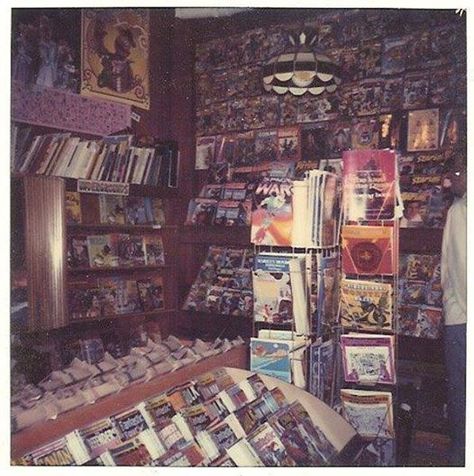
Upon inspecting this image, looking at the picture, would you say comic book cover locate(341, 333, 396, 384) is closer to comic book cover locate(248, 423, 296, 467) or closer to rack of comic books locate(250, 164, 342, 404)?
rack of comic books locate(250, 164, 342, 404)

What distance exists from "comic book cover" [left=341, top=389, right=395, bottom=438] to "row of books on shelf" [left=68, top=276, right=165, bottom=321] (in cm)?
186

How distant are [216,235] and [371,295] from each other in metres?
2.04

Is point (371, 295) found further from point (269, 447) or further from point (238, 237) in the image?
point (238, 237)

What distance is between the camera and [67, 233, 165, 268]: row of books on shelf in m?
3.50

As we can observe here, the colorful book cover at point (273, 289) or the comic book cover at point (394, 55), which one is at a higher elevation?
the comic book cover at point (394, 55)

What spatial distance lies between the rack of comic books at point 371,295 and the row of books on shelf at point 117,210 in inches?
72.4

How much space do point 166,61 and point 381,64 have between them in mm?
1697

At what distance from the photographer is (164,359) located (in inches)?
86.3

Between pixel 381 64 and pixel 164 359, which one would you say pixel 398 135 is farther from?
pixel 164 359

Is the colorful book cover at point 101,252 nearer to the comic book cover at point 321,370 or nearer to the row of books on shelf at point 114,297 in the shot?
the row of books on shelf at point 114,297

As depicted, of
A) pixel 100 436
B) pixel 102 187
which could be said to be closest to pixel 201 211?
pixel 102 187

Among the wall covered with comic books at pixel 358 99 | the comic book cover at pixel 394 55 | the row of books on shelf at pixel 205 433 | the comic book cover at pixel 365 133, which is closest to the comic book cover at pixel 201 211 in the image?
the wall covered with comic books at pixel 358 99

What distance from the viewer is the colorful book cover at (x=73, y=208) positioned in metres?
3.38
